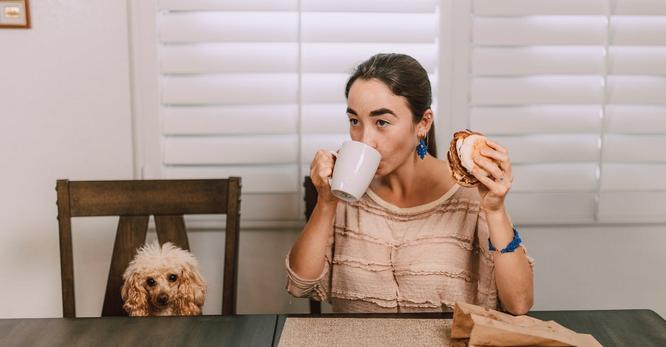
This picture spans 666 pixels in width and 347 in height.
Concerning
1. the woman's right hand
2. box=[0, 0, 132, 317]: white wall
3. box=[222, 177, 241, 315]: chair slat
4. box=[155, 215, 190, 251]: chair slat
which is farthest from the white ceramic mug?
box=[0, 0, 132, 317]: white wall

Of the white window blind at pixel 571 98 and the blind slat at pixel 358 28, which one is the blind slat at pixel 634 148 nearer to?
the white window blind at pixel 571 98

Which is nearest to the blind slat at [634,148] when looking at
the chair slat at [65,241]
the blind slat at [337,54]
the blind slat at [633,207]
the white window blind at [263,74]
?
the blind slat at [633,207]

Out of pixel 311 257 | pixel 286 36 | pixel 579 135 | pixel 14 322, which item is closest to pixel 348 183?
pixel 311 257

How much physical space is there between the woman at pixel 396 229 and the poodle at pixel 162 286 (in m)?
0.22

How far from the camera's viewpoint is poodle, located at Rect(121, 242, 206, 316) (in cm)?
138

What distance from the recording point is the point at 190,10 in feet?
5.77

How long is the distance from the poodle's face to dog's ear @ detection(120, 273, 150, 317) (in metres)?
0.01

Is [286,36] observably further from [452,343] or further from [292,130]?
[452,343]

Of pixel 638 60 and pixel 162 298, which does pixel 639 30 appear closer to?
pixel 638 60

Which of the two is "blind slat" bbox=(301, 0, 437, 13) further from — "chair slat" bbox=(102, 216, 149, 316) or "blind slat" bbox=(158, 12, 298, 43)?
"chair slat" bbox=(102, 216, 149, 316)

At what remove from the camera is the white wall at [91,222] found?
1.77 m

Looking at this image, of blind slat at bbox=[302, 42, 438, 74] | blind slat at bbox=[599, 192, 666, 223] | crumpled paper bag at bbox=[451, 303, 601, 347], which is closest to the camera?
crumpled paper bag at bbox=[451, 303, 601, 347]

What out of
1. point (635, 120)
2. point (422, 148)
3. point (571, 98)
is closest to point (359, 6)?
point (422, 148)

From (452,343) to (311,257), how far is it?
46cm
